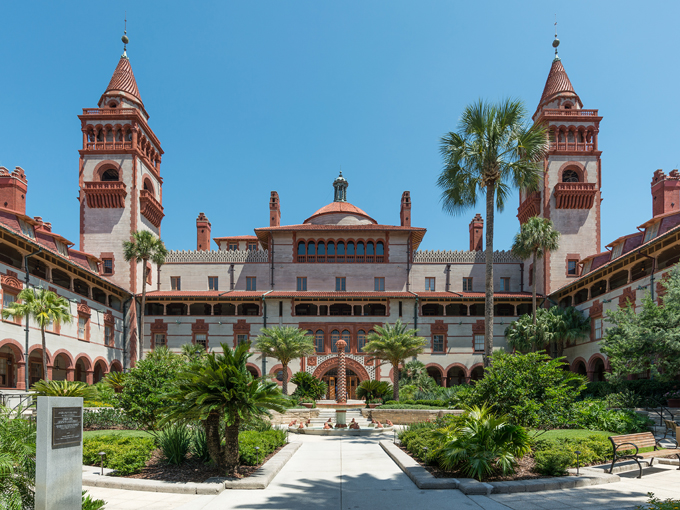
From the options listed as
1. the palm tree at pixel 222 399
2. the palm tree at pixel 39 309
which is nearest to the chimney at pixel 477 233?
the palm tree at pixel 39 309

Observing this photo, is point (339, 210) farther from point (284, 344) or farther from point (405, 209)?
point (284, 344)

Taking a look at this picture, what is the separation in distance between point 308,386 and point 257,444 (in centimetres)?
2761

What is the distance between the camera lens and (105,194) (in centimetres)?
4878

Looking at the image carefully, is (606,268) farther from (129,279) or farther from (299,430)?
(129,279)

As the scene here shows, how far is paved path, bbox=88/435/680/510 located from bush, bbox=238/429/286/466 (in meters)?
0.81

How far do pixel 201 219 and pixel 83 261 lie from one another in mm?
15925

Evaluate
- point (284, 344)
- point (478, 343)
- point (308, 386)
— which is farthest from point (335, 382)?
point (478, 343)

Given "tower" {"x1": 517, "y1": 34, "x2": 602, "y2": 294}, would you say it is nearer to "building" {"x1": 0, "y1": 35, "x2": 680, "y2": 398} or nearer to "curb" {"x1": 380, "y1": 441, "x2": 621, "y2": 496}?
"building" {"x1": 0, "y1": 35, "x2": 680, "y2": 398}

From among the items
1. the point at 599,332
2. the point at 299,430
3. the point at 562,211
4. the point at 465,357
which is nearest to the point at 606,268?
the point at 599,332

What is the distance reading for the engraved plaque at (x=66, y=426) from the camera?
8.16 m

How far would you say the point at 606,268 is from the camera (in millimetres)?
38438

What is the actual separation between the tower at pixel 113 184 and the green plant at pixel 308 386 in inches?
680

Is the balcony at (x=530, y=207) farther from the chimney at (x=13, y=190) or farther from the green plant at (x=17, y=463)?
the green plant at (x=17, y=463)

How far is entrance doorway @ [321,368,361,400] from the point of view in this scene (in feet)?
158
